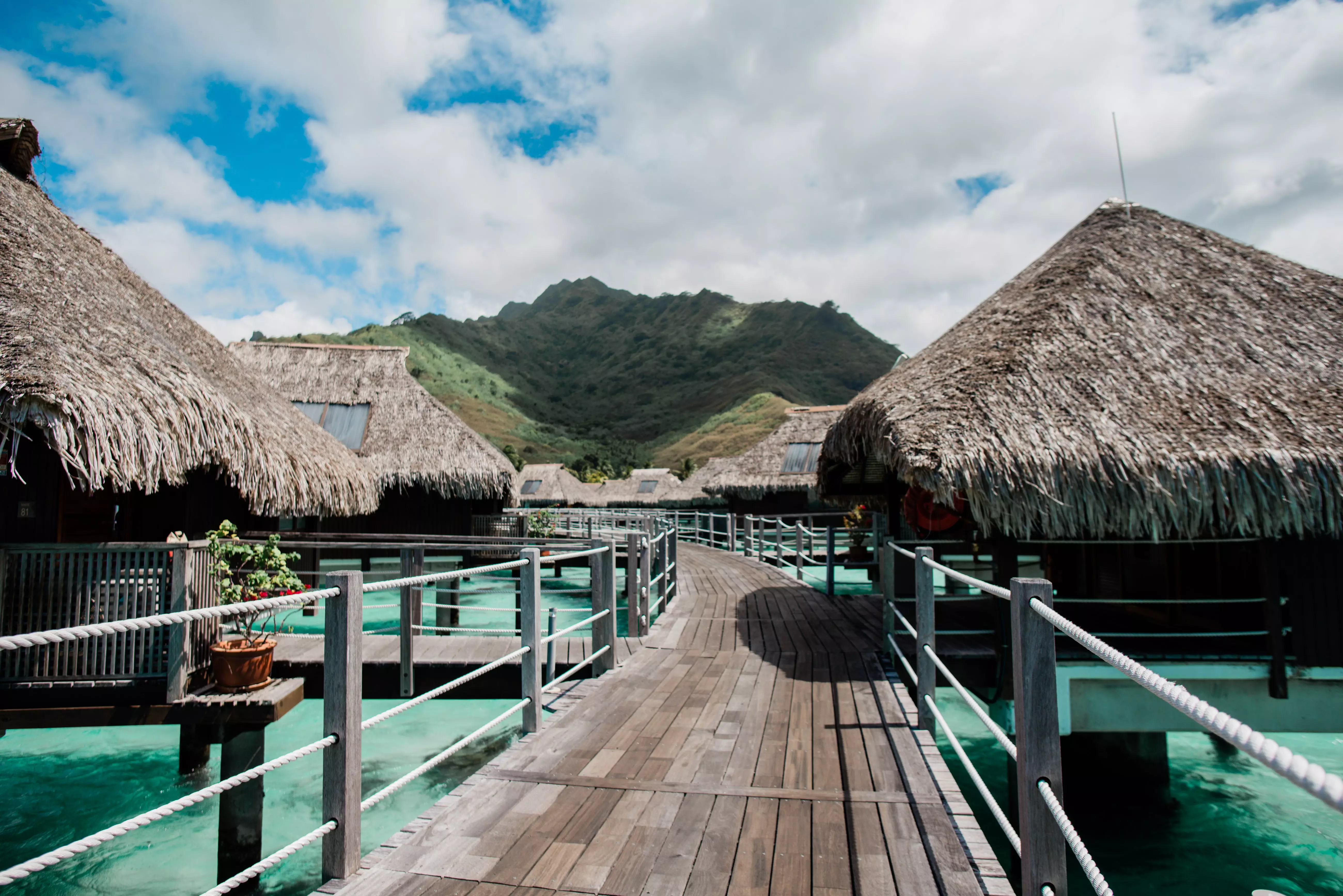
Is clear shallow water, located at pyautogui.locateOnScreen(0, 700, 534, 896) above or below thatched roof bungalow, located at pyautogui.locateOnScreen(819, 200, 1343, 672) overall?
below

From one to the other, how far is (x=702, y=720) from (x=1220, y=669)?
15.4 feet

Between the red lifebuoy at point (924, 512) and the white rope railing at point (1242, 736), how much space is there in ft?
24.4

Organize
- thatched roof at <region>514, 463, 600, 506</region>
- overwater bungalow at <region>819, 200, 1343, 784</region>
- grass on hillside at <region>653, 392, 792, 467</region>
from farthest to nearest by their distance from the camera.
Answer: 1. grass on hillside at <region>653, 392, 792, 467</region>
2. thatched roof at <region>514, 463, 600, 506</region>
3. overwater bungalow at <region>819, 200, 1343, 784</region>

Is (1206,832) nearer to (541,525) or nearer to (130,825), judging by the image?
(130,825)

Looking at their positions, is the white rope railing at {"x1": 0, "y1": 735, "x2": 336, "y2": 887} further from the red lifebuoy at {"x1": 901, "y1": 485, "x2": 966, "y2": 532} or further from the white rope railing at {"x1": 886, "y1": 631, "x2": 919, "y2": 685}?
the red lifebuoy at {"x1": 901, "y1": 485, "x2": 966, "y2": 532}

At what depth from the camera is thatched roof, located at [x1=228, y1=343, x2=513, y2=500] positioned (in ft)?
46.9

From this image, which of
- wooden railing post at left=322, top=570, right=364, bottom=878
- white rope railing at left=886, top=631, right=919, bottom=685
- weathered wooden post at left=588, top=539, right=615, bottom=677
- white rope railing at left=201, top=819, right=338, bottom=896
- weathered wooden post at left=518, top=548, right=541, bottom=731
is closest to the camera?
white rope railing at left=201, top=819, right=338, bottom=896

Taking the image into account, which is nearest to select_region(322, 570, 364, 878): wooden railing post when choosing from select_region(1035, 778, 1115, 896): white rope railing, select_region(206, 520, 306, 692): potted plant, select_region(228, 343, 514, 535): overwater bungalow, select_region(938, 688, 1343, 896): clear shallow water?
select_region(1035, 778, 1115, 896): white rope railing

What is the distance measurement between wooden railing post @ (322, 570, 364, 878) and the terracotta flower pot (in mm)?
3602

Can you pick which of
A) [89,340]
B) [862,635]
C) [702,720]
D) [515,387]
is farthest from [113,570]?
[515,387]

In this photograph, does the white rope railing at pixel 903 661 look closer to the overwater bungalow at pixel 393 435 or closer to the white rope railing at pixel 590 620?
the white rope railing at pixel 590 620

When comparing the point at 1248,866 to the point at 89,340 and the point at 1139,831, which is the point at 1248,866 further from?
the point at 89,340

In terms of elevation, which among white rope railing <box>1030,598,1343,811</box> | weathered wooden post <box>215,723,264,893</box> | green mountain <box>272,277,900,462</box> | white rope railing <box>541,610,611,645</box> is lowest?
weathered wooden post <box>215,723,264,893</box>

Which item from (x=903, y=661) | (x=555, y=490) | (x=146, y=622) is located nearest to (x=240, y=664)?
(x=146, y=622)
